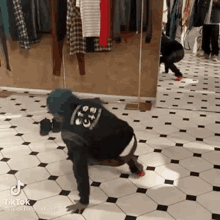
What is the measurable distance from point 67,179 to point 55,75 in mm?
3409

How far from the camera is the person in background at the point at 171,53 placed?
5.60 m

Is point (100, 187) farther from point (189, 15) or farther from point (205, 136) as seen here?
point (189, 15)

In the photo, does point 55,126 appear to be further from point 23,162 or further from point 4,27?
point 4,27

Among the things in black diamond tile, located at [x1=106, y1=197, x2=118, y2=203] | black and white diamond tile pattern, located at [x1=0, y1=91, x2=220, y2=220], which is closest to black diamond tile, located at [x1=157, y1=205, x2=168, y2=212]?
black and white diamond tile pattern, located at [x1=0, y1=91, x2=220, y2=220]

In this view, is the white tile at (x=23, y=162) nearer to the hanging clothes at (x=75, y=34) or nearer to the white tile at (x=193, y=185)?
the white tile at (x=193, y=185)

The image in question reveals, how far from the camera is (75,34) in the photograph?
5879 mm

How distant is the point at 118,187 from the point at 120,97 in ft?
10.3

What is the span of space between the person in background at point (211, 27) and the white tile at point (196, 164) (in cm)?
224

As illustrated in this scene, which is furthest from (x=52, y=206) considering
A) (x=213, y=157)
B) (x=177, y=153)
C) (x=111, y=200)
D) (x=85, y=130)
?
(x=213, y=157)

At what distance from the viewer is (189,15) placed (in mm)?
5262

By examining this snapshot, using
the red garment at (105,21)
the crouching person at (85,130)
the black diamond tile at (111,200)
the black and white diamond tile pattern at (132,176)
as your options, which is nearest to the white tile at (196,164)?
the black and white diamond tile pattern at (132,176)

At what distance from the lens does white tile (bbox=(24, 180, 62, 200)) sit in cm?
340

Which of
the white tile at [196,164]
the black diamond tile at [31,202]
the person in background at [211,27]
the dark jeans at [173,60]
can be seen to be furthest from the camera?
the dark jeans at [173,60]

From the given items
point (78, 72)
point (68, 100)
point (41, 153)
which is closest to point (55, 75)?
point (78, 72)
